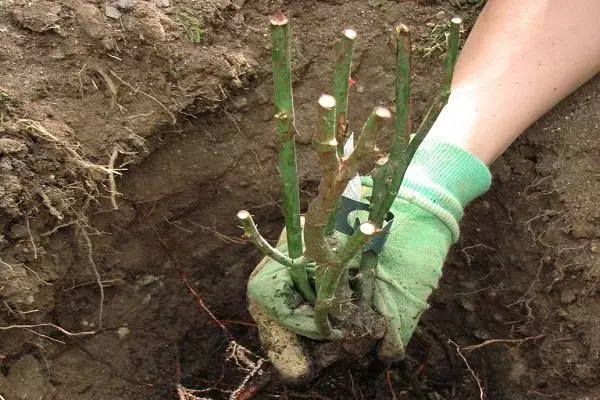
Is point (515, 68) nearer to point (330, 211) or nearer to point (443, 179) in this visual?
point (443, 179)

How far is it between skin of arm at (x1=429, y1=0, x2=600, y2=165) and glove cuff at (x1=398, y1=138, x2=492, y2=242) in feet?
0.13

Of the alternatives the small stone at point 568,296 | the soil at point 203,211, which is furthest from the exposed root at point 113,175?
the small stone at point 568,296

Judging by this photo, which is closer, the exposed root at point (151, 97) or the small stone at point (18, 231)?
the small stone at point (18, 231)

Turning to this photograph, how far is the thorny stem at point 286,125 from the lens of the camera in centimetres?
63

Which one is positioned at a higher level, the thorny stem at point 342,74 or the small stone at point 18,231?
the thorny stem at point 342,74

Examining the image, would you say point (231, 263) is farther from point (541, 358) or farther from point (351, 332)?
point (541, 358)

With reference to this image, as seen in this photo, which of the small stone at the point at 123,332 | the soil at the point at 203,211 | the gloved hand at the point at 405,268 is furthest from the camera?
the small stone at the point at 123,332

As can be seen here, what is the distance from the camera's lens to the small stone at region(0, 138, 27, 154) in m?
1.08

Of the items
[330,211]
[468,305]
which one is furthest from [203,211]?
[330,211]

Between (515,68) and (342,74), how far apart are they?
25.8 inches

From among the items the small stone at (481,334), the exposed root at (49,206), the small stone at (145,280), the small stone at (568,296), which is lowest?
the small stone at (481,334)

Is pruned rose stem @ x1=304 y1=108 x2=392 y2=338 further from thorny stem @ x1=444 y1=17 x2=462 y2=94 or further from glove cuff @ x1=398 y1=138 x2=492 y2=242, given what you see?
glove cuff @ x1=398 y1=138 x2=492 y2=242

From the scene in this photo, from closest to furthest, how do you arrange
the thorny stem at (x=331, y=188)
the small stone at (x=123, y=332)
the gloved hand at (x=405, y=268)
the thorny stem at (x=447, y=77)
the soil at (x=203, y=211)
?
the thorny stem at (x=331, y=188) → the thorny stem at (x=447, y=77) → the gloved hand at (x=405, y=268) → the soil at (x=203, y=211) → the small stone at (x=123, y=332)

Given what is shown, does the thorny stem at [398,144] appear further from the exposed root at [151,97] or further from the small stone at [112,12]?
the small stone at [112,12]
